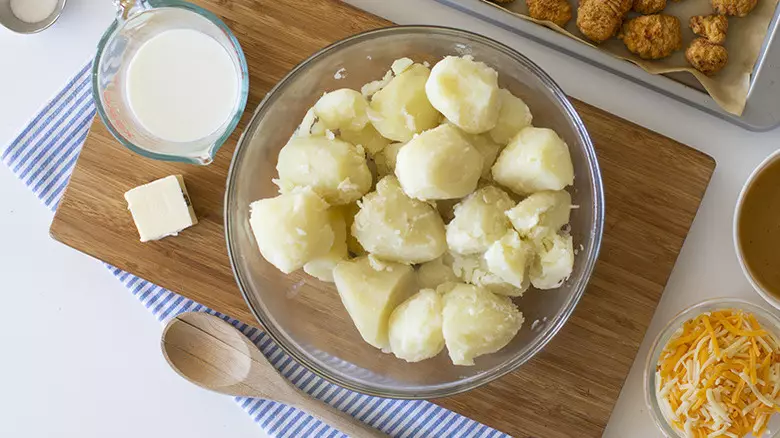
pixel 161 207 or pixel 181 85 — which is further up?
pixel 181 85

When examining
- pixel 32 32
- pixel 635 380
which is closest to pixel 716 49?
pixel 635 380

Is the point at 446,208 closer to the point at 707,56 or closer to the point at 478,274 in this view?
the point at 478,274

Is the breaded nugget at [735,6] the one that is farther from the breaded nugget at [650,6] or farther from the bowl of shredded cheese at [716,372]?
the bowl of shredded cheese at [716,372]

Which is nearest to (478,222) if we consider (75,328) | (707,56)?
(707,56)

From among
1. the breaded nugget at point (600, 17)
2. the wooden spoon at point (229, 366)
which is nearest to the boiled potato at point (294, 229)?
the wooden spoon at point (229, 366)

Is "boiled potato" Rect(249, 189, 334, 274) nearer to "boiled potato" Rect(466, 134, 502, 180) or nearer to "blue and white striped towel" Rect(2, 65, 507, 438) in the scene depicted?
"boiled potato" Rect(466, 134, 502, 180)
